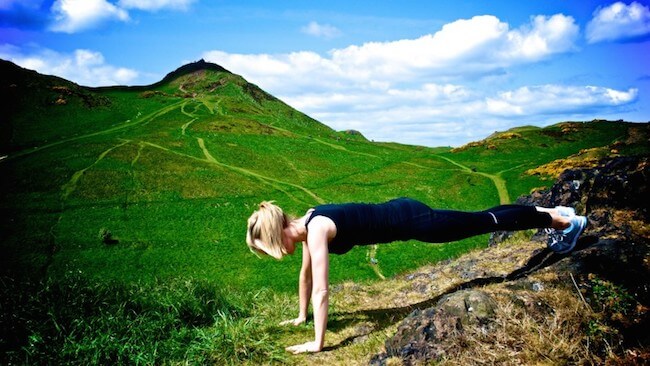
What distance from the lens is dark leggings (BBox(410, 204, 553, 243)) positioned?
5.39m

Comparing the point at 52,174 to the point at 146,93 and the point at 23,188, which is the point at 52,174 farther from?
the point at 146,93

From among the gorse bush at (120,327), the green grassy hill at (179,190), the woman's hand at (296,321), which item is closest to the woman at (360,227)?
the woman's hand at (296,321)

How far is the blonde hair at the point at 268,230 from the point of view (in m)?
4.91

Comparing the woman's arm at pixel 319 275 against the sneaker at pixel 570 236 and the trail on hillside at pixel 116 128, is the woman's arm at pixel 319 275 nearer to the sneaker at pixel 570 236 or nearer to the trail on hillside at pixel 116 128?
the sneaker at pixel 570 236

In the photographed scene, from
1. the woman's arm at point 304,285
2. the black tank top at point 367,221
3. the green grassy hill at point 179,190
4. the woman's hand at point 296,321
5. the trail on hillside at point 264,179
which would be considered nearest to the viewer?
the black tank top at point 367,221

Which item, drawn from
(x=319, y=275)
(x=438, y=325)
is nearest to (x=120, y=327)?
(x=319, y=275)

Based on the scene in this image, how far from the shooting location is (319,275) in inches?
190

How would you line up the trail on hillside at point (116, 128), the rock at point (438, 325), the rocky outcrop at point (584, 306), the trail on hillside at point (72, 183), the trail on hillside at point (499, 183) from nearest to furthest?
the rocky outcrop at point (584, 306) → the rock at point (438, 325) → the trail on hillside at point (72, 183) → the trail on hillside at point (499, 183) → the trail on hillside at point (116, 128)

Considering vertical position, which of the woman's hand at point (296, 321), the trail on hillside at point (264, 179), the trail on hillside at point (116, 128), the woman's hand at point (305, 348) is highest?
the trail on hillside at point (116, 128)

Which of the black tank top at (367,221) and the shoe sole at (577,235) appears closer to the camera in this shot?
the black tank top at (367,221)

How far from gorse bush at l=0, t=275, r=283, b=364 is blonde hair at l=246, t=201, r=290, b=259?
4.20ft

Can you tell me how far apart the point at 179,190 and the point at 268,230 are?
20.0 metres

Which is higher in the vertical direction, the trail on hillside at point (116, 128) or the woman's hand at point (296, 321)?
the trail on hillside at point (116, 128)

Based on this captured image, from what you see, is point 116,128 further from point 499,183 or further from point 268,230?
point 268,230
